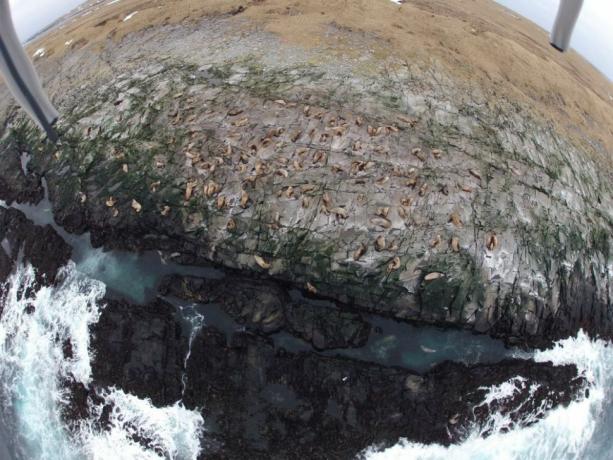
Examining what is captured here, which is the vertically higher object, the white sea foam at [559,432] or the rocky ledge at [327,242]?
the rocky ledge at [327,242]

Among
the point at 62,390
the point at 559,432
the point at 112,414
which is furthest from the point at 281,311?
the point at 559,432

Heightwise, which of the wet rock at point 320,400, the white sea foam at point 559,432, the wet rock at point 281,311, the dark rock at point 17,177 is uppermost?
the dark rock at point 17,177

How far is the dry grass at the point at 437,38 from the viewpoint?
2091 cm

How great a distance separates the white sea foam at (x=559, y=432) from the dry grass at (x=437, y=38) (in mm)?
9909

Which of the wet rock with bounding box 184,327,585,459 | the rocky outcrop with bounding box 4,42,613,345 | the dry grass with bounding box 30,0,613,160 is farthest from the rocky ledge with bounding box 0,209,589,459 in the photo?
the dry grass with bounding box 30,0,613,160

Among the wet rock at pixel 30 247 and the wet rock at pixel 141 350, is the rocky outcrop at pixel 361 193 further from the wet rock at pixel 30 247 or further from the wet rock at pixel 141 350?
the wet rock at pixel 141 350

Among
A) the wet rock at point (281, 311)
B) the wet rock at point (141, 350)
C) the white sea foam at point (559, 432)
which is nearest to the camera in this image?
the white sea foam at point (559, 432)

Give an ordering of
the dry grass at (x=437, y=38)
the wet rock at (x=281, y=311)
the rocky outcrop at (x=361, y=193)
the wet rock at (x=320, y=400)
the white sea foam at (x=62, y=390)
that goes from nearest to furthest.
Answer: the wet rock at (x=320, y=400) → the wet rock at (x=281, y=311) → the rocky outcrop at (x=361, y=193) → the white sea foam at (x=62, y=390) → the dry grass at (x=437, y=38)

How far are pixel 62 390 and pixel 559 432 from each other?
722 inches

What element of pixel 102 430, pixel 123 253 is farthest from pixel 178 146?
pixel 102 430

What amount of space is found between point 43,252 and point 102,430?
A: 291 inches

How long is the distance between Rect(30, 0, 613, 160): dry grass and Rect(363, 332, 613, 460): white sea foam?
991 centimetres

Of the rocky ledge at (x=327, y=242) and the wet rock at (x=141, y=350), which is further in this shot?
the wet rock at (x=141, y=350)

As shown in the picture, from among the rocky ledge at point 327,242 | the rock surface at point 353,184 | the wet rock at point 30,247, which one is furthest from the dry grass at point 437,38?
the wet rock at point 30,247
